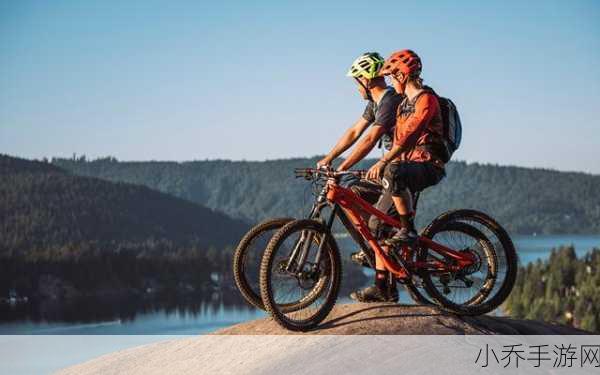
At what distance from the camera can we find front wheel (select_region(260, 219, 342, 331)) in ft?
30.9

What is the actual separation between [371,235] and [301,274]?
93 centimetres

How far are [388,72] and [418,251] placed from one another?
198 cm

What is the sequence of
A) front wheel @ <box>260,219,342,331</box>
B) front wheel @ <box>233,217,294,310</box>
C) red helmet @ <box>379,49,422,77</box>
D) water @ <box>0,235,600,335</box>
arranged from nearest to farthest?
front wheel @ <box>260,219,342,331</box>
front wheel @ <box>233,217,294,310</box>
red helmet @ <box>379,49,422,77</box>
water @ <box>0,235,600,335</box>

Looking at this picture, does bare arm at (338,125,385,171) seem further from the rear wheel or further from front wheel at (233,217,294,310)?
the rear wheel

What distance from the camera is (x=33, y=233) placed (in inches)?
7382

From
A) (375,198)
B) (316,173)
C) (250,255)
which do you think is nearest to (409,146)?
(375,198)

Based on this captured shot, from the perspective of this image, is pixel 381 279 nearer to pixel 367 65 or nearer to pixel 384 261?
pixel 384 261

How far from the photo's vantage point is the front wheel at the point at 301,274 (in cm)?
943

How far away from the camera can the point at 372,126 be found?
10.3 m

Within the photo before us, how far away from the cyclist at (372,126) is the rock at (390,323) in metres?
0.34

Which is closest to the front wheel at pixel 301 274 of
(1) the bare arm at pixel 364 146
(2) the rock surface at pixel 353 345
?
(2) the rock surface at pixel 353 345

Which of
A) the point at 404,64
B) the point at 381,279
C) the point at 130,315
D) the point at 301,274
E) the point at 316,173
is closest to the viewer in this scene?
the point at 301,274

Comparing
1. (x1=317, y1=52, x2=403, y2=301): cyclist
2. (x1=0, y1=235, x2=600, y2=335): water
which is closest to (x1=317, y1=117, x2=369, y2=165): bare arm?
(x1=317, y1=52, x2=403, y2=301): cyclist

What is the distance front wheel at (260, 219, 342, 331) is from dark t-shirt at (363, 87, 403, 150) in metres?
1.37
